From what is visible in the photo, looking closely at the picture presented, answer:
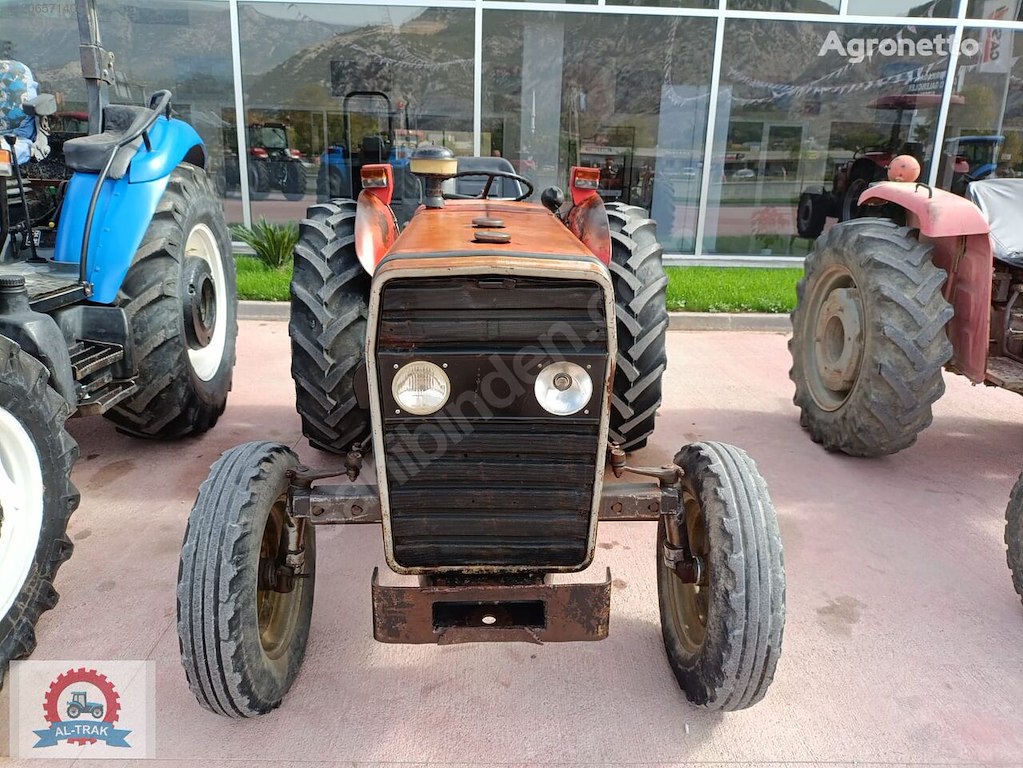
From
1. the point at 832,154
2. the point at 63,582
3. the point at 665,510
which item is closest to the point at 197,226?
the point at 63,582

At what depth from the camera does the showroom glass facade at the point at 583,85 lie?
934 cm

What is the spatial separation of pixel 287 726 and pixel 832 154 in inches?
391

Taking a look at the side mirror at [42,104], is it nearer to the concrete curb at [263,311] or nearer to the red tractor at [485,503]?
the red tractor at [485,503]

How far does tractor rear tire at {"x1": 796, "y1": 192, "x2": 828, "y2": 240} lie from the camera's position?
10.2 m

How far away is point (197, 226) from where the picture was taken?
4371 mm

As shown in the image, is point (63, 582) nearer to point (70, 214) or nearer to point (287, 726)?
point (287, 726)

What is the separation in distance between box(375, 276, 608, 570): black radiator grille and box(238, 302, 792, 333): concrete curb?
5.39m

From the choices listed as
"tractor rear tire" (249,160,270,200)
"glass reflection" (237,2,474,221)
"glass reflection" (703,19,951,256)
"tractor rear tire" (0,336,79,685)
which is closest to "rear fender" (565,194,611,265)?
"tractor rear tire" (0,336,79,685)

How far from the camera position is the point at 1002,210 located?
411cm

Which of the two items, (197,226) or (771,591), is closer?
(771,591)

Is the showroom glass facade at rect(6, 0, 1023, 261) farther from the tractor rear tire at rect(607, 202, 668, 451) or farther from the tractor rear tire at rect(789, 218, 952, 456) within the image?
the tractor rear tire at rect(607, 202, 668, 451)

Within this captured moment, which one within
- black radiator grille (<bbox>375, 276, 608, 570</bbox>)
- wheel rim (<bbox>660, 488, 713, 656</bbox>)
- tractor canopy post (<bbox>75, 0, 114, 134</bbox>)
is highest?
tractor canopy post (<bbox>75, 0, 114, 134</bbox>)

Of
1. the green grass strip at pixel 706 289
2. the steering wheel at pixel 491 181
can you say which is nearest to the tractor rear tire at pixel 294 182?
the green grass strip at pixel 706 289

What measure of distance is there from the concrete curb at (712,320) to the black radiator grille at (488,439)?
5.39 meters
